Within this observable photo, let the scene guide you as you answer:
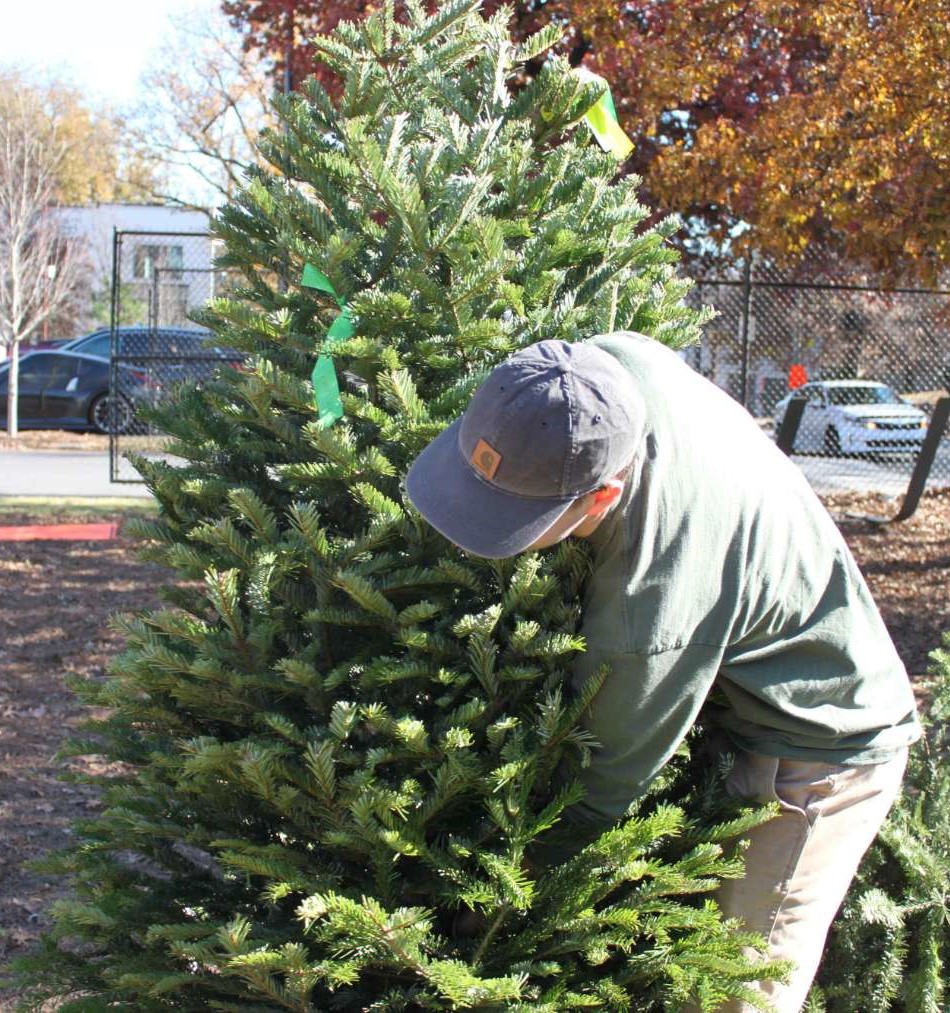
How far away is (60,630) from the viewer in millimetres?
7301

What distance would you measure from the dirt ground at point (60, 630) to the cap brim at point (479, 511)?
1721 mm

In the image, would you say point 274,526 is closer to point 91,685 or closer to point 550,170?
point 91,685

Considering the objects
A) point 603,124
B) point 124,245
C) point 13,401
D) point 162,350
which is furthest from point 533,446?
point 124,245

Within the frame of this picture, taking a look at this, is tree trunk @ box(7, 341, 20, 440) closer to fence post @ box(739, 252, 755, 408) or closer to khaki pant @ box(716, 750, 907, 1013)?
fence post @ box(739, 252, 755, 408)

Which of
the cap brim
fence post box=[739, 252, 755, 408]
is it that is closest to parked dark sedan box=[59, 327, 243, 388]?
fence post box=[739, 252, 755, 408]

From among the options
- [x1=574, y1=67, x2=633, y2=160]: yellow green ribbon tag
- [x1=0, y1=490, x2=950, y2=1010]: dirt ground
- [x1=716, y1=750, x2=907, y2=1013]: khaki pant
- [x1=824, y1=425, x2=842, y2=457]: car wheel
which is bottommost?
[x1=0, y1=490, x2=950, y2=1010]: dirt ground

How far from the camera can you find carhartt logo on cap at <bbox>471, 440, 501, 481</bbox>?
1783 mm

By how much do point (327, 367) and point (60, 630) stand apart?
5713 millimetres

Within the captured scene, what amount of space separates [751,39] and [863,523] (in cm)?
426

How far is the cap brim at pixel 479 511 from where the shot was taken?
1802mm

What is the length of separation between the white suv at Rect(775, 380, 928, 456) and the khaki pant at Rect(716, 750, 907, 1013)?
36.2ft

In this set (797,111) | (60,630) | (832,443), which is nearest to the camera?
(60,630)

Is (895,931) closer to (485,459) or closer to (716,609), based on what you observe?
(716,609)

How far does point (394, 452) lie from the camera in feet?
7.22
